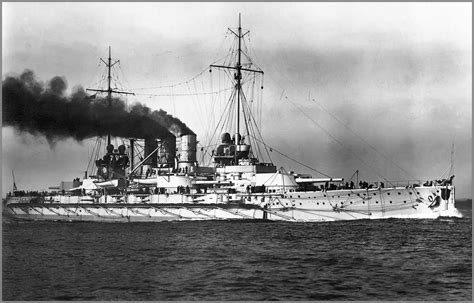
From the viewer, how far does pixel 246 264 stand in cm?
2134

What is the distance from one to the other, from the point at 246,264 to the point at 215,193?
1994 centimetres

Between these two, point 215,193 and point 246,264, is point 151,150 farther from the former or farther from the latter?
point 246,264

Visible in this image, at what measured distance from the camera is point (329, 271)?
2002 cm

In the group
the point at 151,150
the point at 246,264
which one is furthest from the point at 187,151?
the point at 246,264

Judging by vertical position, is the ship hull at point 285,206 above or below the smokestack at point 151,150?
below

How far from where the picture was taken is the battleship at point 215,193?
122ft

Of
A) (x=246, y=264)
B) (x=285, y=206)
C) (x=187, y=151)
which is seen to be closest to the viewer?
(x=246, y=264)

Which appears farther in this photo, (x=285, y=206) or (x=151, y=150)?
(x=151, y=150)

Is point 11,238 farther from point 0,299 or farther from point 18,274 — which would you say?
point 0,299

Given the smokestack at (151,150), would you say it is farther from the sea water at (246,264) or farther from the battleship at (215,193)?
the sea water at (246,264)

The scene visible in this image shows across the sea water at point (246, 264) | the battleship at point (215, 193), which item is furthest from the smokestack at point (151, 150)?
the sea water at point (246, 264)

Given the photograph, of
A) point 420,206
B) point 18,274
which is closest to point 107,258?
point 18,274

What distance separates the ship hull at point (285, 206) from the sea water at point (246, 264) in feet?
12.1

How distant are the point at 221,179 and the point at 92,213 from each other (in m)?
12.2
